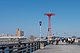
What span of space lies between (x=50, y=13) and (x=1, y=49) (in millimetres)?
112607

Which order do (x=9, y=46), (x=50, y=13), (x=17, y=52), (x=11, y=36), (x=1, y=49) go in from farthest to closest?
(x=50, y=13)
(x=11, y=36)
(x=17, y=52)
(x=9, y=46)
(x=1, y=49)

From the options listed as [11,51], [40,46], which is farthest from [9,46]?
[40,46]

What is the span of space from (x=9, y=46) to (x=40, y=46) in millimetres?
26986

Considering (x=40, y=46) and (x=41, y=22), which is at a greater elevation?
(x=41, y=22)

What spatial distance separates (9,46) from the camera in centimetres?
2058

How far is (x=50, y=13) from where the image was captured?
428ft

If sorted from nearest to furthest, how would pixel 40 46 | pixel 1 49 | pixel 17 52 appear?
pixel 1 49, pixel 17 52, pixel 40 46

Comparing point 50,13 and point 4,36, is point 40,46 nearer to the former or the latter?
point 4,36

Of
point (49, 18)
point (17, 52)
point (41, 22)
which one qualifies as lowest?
point (17, 52)

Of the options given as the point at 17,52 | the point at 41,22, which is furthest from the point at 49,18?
the point at 17,52

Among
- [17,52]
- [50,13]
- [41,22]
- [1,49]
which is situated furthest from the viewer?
[50,13]

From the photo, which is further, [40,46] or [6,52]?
[40,46]

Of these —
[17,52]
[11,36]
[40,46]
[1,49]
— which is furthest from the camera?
[11,36]

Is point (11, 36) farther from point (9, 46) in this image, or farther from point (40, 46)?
point (9, 46)
